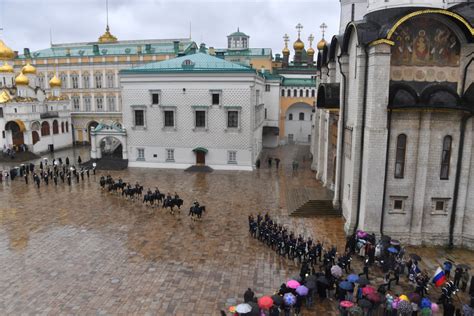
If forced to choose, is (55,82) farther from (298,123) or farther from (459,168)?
(459,168)

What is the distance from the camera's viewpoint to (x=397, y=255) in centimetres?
1545

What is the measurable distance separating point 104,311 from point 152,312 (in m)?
1.58

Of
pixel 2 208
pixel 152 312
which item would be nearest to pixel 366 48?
pixel 152 312

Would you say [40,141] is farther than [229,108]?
Yes

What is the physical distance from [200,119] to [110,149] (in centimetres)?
1151

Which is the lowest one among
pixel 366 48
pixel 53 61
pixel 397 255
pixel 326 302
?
pixel 326 302

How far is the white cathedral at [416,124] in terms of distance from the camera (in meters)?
17.4

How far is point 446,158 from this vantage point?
18125 millimetres

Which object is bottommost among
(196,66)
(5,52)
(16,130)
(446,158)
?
(446,158)

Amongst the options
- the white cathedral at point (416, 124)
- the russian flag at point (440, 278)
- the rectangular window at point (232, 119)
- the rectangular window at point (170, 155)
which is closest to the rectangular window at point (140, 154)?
the rectangular window at point (170, 155)

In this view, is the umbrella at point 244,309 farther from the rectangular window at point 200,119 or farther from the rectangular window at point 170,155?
the rectangular window at point 170,155

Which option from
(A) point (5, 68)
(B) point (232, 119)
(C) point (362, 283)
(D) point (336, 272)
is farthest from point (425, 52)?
(A) point (5, 68)

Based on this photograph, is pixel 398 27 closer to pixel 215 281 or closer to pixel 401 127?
pixel 401 127

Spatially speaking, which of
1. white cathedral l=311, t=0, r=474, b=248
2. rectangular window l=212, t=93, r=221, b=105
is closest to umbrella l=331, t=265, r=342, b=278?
white cathedral l=311, t=0, r=474, b=248
